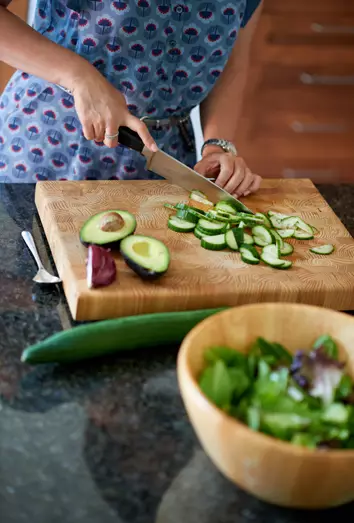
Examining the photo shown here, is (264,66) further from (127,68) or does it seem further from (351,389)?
(351,389)

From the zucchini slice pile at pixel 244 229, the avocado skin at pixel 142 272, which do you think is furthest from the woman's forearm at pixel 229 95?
the avocado skin at pixel 142 272

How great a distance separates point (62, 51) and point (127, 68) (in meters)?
0.22

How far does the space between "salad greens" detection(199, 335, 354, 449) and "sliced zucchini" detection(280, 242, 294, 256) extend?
0.45 meters

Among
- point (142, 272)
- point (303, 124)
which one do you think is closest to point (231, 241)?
point (142, 272)

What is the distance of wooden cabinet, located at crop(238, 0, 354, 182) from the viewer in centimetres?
362

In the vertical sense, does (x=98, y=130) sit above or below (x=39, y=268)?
above

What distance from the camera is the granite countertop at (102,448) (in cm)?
96

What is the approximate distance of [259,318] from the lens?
1.11 metres

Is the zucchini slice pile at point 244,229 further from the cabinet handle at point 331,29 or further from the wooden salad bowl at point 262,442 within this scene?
the cabinet handle at point 331,29

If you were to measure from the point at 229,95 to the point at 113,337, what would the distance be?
105 centimetres

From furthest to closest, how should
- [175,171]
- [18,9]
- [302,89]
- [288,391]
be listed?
[302,89]
[18,9]
[175,171]
[288,391]

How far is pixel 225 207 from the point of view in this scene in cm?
167

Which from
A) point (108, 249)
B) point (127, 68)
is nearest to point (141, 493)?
point (108, 249)

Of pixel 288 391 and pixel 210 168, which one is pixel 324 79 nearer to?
pixel 210 168
